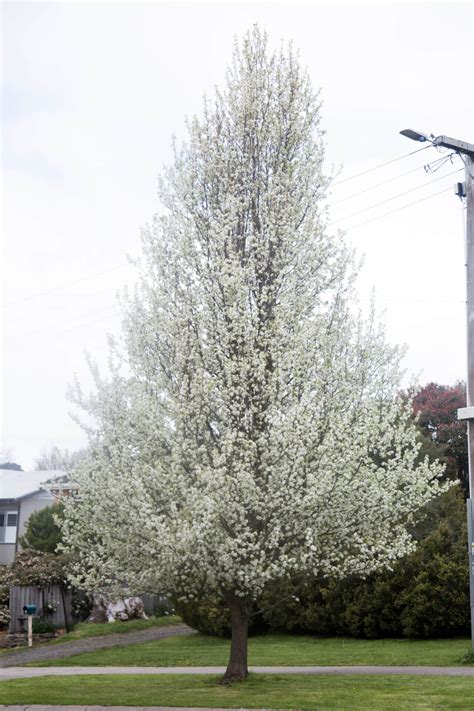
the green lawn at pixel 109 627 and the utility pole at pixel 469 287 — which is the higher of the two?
A: the utility pole at pixel 469 287

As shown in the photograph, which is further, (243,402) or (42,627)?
(42,627)

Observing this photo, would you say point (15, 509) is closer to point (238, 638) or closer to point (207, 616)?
point (207, 616)

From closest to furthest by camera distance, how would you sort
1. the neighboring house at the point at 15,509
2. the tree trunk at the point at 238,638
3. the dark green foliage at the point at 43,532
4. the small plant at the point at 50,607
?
the tree trunk at the point at 238,638
the small plant at the point at 50,607
the dark green foliage at the point at 43,532
the neighboring house at the point at 15,509

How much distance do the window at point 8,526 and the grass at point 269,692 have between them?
22.3m

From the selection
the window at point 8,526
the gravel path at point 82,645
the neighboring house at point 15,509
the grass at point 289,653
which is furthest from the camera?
the window at point 8,526

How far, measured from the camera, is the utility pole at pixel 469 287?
622 inches

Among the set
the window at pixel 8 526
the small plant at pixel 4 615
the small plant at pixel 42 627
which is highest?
the window at pixel 8 526

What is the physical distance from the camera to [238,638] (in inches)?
554

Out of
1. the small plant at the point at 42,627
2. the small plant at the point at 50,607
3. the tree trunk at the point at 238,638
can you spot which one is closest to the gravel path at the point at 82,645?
the small plant at the point at 42,627

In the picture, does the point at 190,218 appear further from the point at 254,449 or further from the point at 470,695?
the point at 470,695

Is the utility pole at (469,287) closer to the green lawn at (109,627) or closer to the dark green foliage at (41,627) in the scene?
the green lawn at (109,627)

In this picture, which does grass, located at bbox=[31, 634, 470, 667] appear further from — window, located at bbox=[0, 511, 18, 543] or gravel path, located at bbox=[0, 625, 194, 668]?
window, located at bbox=[0, 511, 18, 543]

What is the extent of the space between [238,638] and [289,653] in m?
5.51

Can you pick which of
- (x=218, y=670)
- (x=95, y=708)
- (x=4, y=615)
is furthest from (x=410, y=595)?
(x=4, y=615)
